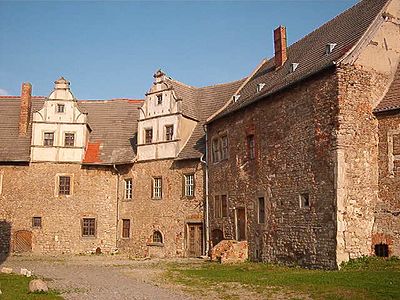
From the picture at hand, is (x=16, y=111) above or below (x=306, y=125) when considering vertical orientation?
above

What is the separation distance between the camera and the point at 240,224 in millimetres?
22469

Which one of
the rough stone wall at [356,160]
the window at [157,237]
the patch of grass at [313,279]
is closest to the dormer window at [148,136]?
the window at [157,237]

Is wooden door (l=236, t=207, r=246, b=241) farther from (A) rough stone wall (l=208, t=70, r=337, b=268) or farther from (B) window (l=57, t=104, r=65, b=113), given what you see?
(B) window (l=57, t=104, r=65, b=113)

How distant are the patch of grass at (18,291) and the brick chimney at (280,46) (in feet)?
54.3

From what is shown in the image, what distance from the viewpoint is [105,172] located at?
2991 cm

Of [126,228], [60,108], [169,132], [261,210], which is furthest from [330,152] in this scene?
[60,108]

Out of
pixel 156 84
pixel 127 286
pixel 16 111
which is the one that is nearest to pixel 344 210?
pixel 127 286

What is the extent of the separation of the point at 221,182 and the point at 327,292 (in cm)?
1306

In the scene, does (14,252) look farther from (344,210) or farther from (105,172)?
(344,210)

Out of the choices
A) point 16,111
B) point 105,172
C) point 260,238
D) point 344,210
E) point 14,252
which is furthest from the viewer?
point 16,111

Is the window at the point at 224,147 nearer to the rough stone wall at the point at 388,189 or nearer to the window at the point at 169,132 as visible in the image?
the window at the point at 169,132

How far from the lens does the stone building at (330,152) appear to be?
54.3 ft

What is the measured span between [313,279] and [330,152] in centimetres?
505

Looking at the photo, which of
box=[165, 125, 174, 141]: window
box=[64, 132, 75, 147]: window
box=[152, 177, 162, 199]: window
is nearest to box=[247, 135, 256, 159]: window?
box=[165, 125, 174, 141]: window
